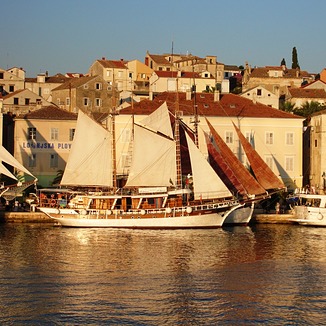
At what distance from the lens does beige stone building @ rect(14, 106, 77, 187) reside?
242ft

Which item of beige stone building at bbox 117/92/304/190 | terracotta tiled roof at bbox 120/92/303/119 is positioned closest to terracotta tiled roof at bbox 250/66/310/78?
terracotta tiled roof at bbox 120/92/303/119

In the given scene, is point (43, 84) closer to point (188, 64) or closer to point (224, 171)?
point (188, 64)

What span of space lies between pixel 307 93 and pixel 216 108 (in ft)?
97.8

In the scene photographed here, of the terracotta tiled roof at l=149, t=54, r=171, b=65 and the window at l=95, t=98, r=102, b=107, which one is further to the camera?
the terracotta tiled roof at l=149, t=54, r=171, b=65

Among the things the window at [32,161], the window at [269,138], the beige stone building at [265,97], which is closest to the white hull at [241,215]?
the window at [269,138]

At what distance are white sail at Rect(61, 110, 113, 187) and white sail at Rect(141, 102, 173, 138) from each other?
11.9 feet

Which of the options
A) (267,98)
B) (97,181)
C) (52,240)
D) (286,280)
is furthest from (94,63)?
(286,280)

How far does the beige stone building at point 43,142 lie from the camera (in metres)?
73.9

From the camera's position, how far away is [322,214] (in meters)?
64.4

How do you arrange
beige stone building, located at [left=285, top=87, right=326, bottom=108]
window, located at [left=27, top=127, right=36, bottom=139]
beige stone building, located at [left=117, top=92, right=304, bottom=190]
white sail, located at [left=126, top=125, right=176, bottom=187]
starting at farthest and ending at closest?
beige stone building, located at [left=285, top=87, right=326, bottom=108] < beige stone building, located at [left=117, top=92, right=304, bottom=190] < window, located at [left=27, top=127, right=36, bottom=139] < white sail, located at [left=126, top=125, right=176, bottom=187]

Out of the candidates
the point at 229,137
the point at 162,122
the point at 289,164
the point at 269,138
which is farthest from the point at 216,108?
the point at 162,122

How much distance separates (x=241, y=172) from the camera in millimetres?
64812

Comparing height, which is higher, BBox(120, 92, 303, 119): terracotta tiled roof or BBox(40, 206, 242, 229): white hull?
BBox(120, 92, 303, 119): terracotta tiled roof

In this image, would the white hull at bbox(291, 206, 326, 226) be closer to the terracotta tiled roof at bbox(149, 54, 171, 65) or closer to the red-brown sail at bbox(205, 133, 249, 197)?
the red-brown sail at bbox(205, 133, 249, 197)
